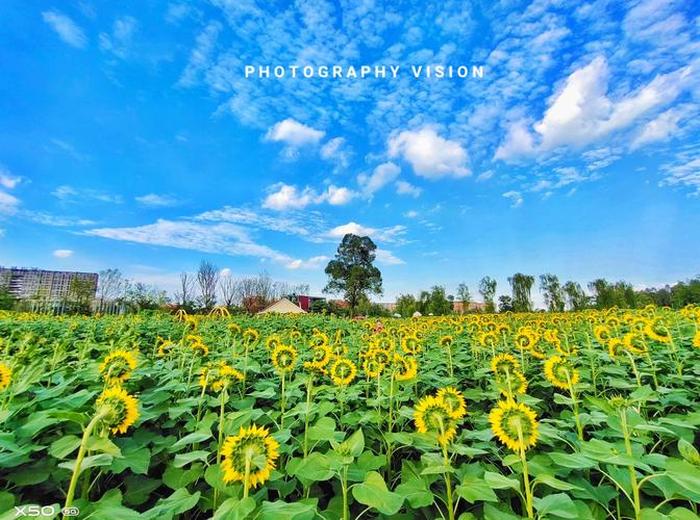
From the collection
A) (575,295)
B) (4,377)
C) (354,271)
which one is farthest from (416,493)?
(354,271)

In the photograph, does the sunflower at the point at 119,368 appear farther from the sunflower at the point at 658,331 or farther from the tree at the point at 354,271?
the tree at the point at 354,271

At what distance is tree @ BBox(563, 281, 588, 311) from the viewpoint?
83.8ft

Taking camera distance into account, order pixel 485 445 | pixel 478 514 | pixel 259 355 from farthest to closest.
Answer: pixel 259 355
pixel 485 445
pixel 478 514

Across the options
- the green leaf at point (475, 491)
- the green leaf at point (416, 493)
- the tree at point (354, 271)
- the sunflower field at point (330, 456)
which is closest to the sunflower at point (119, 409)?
the sunflower field at point (330, 456)

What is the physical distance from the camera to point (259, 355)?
288 cm

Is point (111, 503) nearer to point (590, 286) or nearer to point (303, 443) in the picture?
point (303, 443)

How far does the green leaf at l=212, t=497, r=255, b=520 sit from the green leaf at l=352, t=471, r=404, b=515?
289 mm

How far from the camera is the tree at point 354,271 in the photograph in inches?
1864

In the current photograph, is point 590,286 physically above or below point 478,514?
above

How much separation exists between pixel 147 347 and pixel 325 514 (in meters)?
3.36

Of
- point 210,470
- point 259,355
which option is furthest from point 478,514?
point 259,355

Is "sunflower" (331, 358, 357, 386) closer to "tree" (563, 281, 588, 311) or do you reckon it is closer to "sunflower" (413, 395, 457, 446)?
"sunflower" (413, 395, 457, 446)

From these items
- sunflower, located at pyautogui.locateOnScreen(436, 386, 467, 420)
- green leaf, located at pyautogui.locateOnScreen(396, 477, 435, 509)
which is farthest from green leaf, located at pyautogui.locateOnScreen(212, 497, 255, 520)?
sunflower, located at pyautogui.locateOnScreen(436, 386, 467, 420)

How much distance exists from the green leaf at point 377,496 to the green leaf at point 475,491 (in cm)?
19
